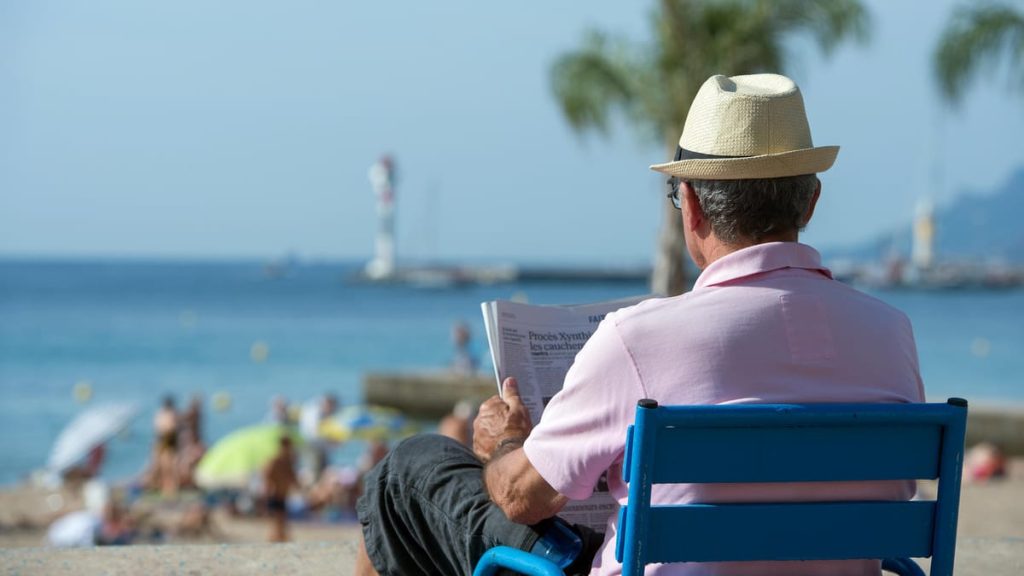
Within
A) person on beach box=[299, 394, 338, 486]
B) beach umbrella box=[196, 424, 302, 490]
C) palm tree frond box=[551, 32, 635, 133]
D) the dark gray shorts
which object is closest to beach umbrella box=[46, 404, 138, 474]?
beach umbrella box=[196, 424, 302, 490]

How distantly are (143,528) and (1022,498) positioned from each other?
8486 millimetres

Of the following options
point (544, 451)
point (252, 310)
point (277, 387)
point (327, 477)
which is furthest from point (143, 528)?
point (252, 310)

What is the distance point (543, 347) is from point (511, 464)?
41 cm

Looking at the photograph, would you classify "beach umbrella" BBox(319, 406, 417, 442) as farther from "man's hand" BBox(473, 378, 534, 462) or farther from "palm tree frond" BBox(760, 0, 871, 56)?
"man's hand" BBox(473, 378, 534, 462)

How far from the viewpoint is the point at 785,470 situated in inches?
71.4

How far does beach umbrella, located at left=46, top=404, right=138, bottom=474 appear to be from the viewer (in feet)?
53.1

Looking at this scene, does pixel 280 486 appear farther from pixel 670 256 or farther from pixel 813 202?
pixel 813 202

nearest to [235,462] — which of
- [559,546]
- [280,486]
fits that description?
[280,486]

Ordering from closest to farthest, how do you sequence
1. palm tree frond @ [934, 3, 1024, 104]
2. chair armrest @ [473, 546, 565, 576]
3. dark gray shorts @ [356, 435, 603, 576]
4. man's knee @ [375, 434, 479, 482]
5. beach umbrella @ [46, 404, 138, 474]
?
chair armrest @ [473, 546, 565, 576] → dark gray shorts @ [356, 435, 603, 576] → man's knee @ [375, 434, 479, 482] → palm tree frond @ [934, 3, 1024, 104] → beach umbrella @ [46, 404, 138, 474]

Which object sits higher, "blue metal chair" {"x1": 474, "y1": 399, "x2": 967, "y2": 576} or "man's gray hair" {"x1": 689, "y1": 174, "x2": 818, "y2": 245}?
"man's gray hair" {"x1": 689, "y1": 174, "x2": 818, "y2": 245}

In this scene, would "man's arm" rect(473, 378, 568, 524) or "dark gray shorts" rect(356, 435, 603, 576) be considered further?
"dark gray shorts" rect(356, 435, 603, 576)

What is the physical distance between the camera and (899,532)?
193cm

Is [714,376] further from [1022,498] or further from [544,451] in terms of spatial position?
[1022,498]

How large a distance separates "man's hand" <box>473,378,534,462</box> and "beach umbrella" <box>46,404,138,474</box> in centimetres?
1501
